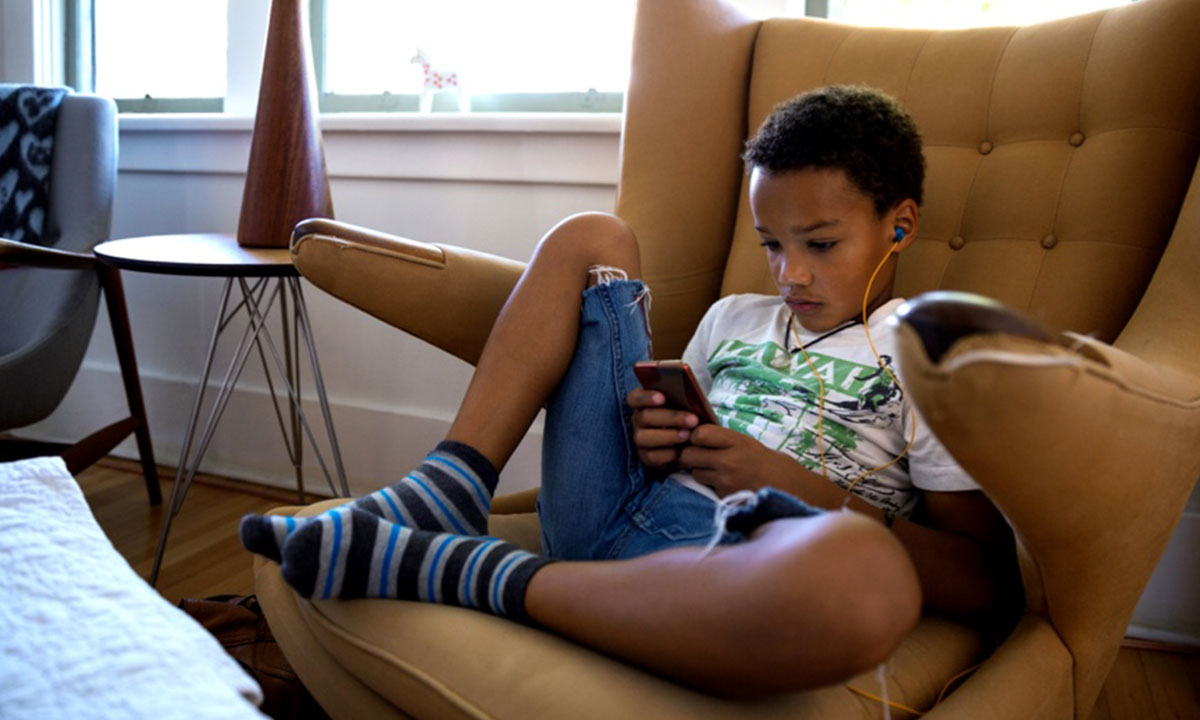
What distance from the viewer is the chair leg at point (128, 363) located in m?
1.89

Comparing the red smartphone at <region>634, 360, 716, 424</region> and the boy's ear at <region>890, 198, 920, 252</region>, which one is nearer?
the red smartphone at <region>634, 360, 716, 424</region>

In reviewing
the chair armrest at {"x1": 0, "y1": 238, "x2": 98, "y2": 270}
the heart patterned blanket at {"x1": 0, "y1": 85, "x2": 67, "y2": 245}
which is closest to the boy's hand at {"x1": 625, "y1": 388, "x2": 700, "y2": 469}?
the chair armrest at {"x1": 0, "y1": 238, "x2": 98, "y2": 270}

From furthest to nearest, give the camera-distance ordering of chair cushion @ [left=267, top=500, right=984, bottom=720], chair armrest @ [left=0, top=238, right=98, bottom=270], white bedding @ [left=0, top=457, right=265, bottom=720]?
1. chair armrest @ [left=0, top=238, right=98, bottom=270]
2. chair cushion @ [left=267, top=500, right=984, bottom=720]
3. white bedding @ [left=0, top=457, right=265, bottom=720]

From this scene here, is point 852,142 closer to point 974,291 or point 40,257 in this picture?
point 974,291

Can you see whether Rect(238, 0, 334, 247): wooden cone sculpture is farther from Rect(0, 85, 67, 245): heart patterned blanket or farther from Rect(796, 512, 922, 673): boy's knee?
Rect(796, 512, 922, 673): boy's knee

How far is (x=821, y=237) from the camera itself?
1.02 meters

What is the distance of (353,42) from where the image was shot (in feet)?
7.11

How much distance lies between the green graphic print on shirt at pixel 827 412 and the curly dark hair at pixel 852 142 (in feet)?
0.64

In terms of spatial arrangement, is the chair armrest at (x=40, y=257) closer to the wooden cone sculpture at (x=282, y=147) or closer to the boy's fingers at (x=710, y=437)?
the wooden cone sculpture at (x=282, y=147)

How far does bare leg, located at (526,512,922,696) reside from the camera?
579mm

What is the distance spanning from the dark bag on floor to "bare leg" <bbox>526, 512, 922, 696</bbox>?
47cm

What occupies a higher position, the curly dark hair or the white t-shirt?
the curly dark hair

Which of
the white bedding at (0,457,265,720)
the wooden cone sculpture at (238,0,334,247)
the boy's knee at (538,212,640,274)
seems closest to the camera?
the white bedding at (0,457,265,720)

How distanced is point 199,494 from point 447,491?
1509 mm
